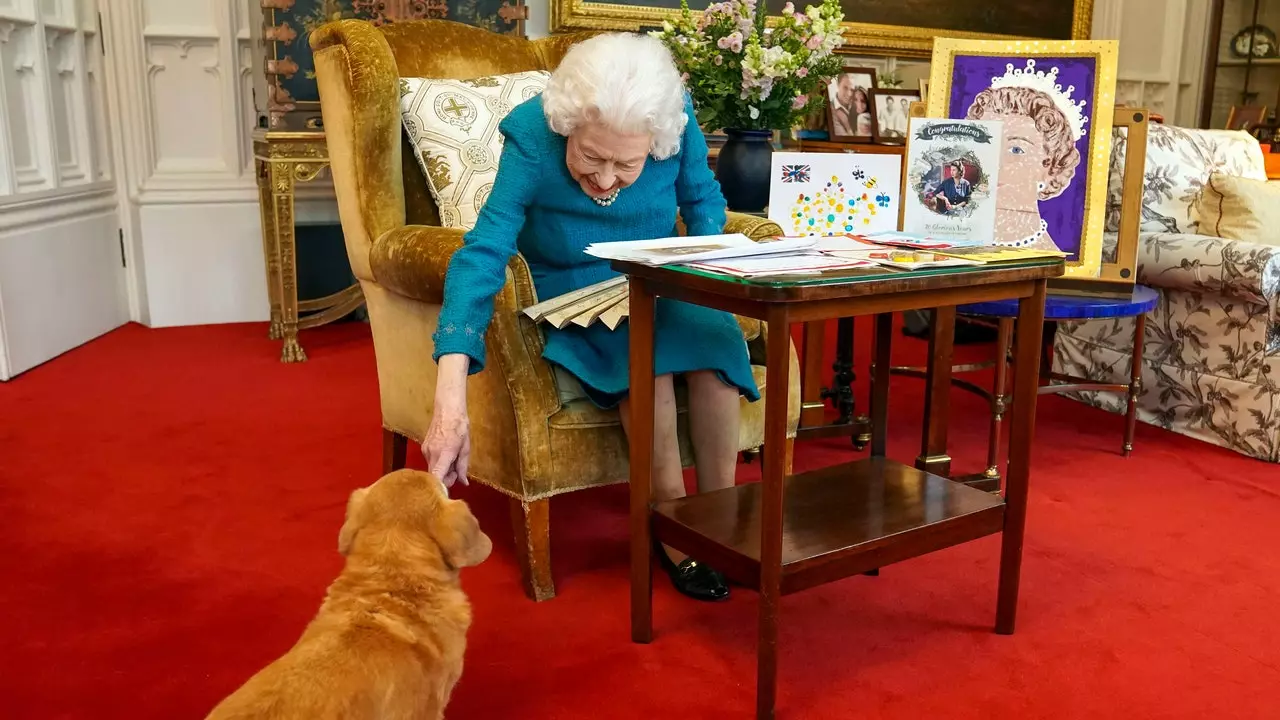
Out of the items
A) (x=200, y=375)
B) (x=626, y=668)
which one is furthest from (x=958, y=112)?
(x=200, y=375)

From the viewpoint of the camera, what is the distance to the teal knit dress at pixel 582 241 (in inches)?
75.8

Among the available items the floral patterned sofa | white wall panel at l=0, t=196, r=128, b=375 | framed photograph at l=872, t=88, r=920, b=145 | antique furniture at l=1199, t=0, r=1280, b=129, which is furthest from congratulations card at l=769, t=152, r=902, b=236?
antique furniture at l=1199, t=0, r=1280, b=129

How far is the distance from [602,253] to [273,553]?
1.11m

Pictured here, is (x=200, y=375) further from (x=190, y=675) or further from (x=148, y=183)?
(x=190, y=675)

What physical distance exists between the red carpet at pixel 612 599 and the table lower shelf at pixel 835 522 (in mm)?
240

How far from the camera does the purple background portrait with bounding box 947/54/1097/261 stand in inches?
111

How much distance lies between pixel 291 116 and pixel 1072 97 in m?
3.05

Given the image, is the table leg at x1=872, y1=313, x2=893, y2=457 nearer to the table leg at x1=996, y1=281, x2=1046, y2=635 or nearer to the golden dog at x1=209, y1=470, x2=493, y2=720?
the table leg at x1=996, y1=281, x2=1046, y2=635

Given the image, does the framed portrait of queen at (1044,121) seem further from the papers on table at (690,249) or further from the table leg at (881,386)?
the papers on table at (690,249)

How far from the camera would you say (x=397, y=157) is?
8.16ft

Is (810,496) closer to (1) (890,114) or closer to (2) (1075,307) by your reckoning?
(2) (1075,307)

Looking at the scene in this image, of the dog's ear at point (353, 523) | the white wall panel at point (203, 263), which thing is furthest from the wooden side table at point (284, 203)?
the dog's ear at point (353, 523)

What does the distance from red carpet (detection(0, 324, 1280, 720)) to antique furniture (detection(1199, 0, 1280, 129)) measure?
11.6 ft

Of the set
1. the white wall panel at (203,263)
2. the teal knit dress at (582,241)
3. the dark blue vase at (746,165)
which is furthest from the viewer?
the white wall panel at (203,263)
